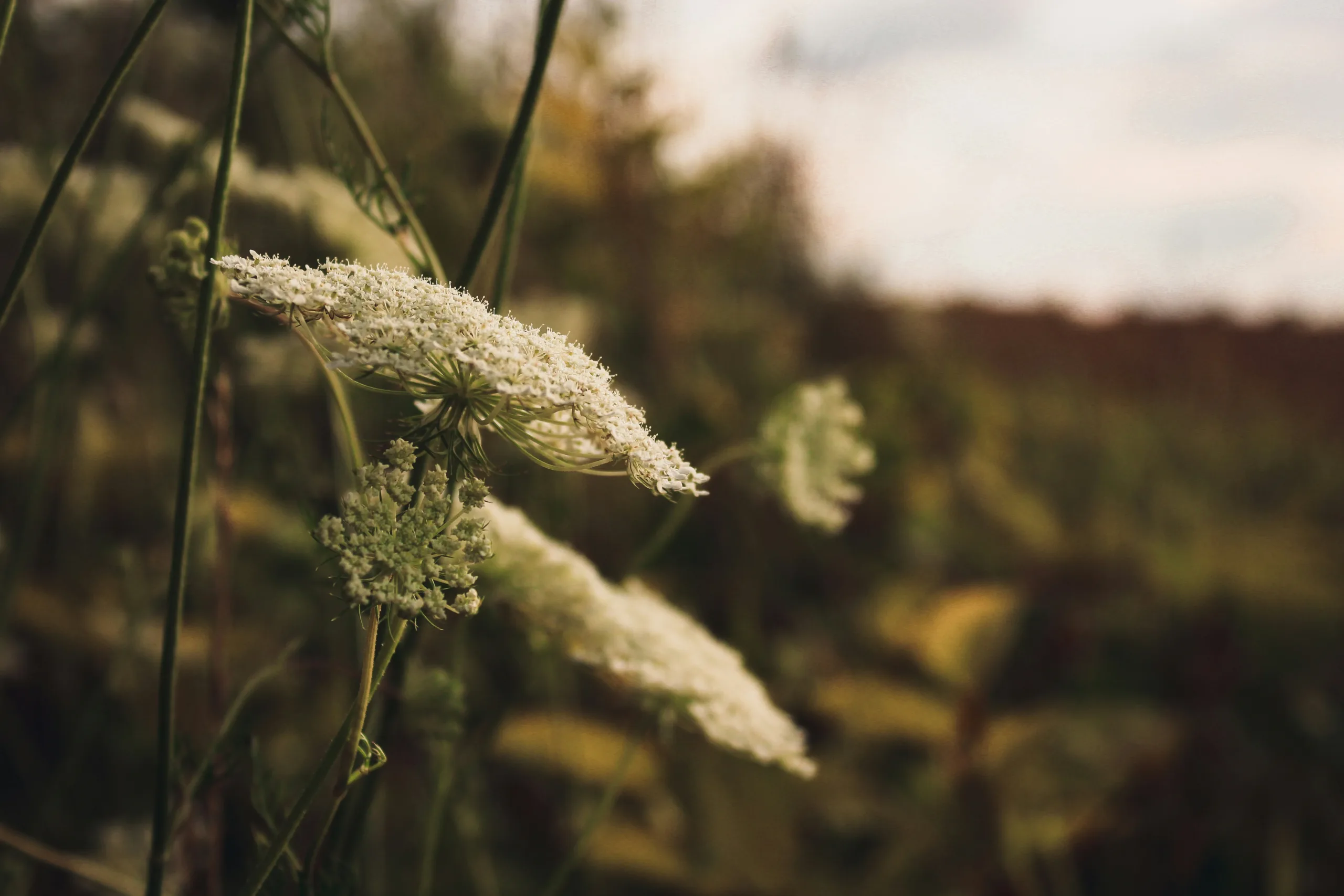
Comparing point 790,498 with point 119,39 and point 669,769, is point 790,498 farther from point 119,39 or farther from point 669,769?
point 119,39

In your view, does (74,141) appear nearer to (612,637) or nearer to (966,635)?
(612,637)

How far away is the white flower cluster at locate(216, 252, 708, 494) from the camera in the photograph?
382 mm

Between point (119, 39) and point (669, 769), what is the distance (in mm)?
1987

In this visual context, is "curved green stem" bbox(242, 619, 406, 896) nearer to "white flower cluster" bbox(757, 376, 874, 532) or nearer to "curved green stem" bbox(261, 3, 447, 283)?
"curved green stem" bbox(261, 3, 447, 283)

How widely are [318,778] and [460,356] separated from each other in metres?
0.18

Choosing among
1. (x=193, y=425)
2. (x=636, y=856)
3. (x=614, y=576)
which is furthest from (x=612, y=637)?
(x=614, y=576)

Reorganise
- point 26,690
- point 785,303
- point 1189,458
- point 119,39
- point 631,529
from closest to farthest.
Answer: point 26,690, point 119,39, point 631,529, point 1189,458, point 785,303

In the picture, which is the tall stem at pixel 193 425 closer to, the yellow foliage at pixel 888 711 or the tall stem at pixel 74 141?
the tall stem at pixel 74 141

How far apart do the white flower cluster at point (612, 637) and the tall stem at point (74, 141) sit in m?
0.26

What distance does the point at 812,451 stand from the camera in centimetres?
79

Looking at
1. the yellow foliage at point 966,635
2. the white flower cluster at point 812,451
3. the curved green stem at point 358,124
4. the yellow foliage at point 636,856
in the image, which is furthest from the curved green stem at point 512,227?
the yellow foliage at point 966,635

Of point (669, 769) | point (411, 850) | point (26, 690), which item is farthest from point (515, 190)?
point (26, 690)

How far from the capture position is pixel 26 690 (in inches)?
69.7

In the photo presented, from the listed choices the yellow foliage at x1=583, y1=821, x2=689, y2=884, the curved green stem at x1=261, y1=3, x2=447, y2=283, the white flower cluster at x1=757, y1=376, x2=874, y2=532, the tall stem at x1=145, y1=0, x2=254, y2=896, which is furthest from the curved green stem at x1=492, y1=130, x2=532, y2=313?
the yellow foliage at x1=583, y1=821, x2=689, y2=884
